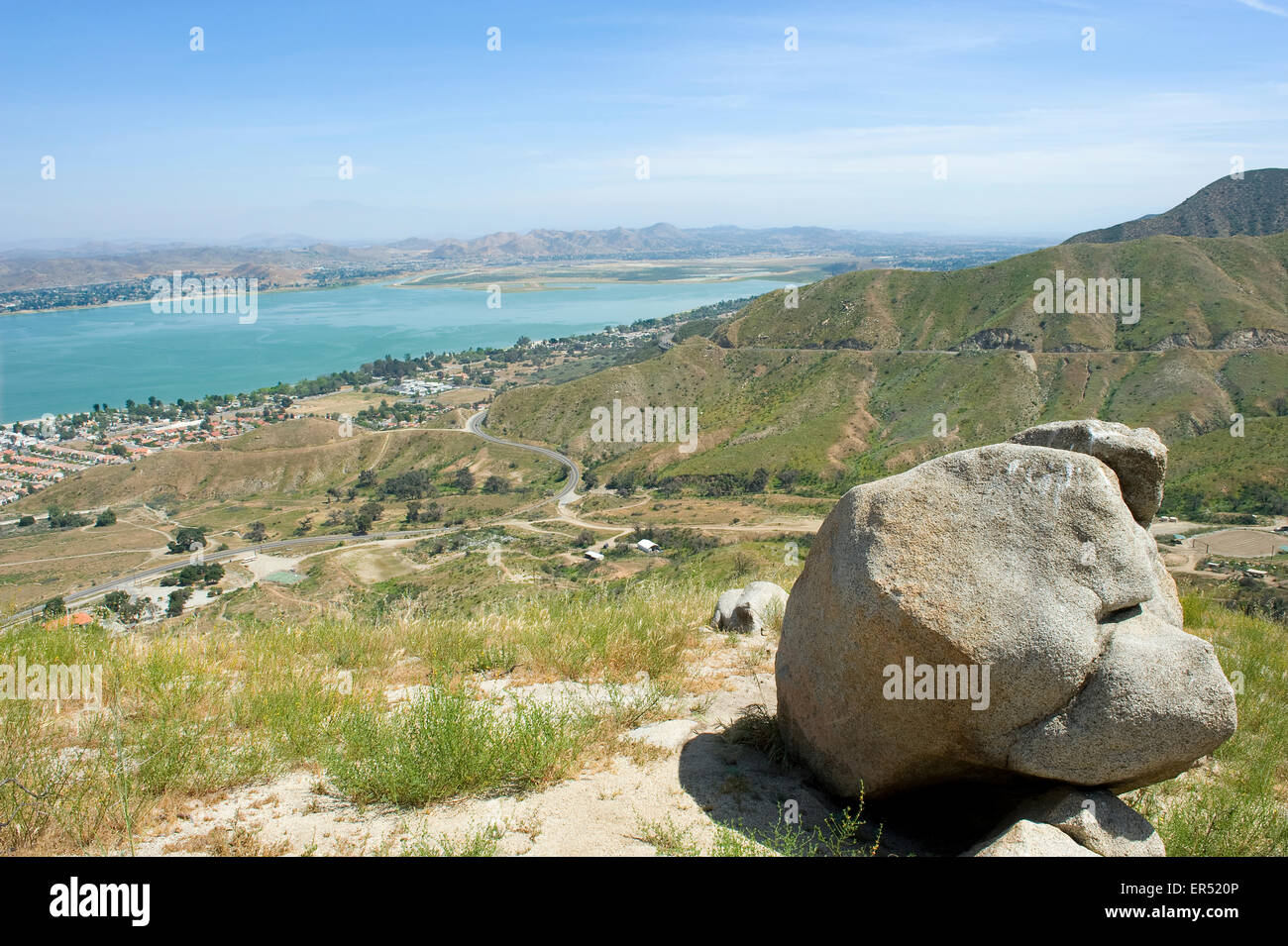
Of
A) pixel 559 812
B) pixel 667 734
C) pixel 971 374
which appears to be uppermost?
pixel 971 374

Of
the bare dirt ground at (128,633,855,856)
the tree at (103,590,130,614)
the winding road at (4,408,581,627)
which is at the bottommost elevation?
the winding road at (4,408,581,627)

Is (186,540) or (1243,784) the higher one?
(1243,784)

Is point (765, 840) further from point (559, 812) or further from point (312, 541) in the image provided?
point (312, 541)

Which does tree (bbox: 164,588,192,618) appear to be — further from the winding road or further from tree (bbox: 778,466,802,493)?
tree (bbox: 778,466,802,493)

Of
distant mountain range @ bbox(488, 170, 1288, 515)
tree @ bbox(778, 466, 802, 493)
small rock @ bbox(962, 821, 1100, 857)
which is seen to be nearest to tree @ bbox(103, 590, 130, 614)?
small rock @ bbox(962, 821, 1100, 857)

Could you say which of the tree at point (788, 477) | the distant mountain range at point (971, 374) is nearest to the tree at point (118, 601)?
the tree at point (788, 477)

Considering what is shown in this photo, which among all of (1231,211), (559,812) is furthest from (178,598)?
(1231,211)
